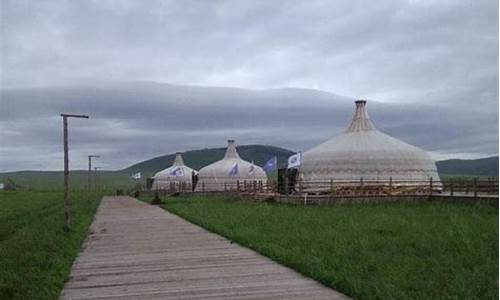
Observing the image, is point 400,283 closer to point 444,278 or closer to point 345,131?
Answer: point 444,278

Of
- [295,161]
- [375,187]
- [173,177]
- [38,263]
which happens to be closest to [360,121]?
[375,187]

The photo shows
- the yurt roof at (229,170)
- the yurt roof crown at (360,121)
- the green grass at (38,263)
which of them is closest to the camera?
the green grass at (38,263)

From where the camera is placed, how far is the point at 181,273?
8.54m

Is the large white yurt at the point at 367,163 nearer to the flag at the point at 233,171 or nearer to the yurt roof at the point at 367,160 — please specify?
the yurt roof at the point at 367,160

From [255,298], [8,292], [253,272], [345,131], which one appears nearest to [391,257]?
[253,272]

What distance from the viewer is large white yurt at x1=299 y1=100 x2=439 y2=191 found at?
116 feet

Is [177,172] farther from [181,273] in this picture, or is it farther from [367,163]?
[181,273]

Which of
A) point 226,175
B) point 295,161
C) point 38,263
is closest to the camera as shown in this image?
point 38,263

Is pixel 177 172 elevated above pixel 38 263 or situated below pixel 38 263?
above

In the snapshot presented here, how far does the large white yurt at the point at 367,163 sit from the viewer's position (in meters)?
35.3

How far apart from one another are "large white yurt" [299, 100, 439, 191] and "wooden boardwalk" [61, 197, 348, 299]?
22810 mm

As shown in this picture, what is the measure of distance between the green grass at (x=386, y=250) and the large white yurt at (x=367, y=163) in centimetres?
1736

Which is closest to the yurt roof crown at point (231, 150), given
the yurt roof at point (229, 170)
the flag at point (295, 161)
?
the yurt roof at point (229, 170)

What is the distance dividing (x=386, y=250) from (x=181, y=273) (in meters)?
3.57
